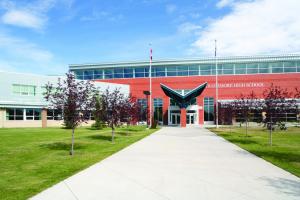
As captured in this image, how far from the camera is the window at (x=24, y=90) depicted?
47156 millimetres

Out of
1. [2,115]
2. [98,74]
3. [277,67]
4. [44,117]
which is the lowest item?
[44,117]

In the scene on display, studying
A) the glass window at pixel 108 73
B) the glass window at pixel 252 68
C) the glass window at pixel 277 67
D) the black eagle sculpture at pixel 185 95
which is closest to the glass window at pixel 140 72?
the glass window at pixel 108 73

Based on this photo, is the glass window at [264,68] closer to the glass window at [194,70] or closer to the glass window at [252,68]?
the glass window at [252,68]

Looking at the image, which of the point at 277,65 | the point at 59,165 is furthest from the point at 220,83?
the point at 59,165

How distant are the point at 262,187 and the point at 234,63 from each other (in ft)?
180

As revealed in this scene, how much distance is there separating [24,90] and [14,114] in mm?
4278

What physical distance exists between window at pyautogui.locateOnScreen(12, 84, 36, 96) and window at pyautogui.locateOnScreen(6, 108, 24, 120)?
271 cm

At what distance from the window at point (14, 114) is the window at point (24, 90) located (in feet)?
8.88

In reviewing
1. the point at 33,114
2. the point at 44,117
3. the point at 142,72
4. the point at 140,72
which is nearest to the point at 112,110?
the point at 33,114

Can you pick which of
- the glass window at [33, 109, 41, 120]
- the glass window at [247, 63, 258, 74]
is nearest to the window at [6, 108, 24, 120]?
the glass window at [33, 109, 41, 120]

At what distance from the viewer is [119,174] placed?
10.3m

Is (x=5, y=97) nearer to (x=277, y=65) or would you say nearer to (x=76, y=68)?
(x=76, y=68)

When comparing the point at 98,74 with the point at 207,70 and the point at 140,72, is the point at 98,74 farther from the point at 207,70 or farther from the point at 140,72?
the point at 207,70

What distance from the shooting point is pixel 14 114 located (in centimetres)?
4584
